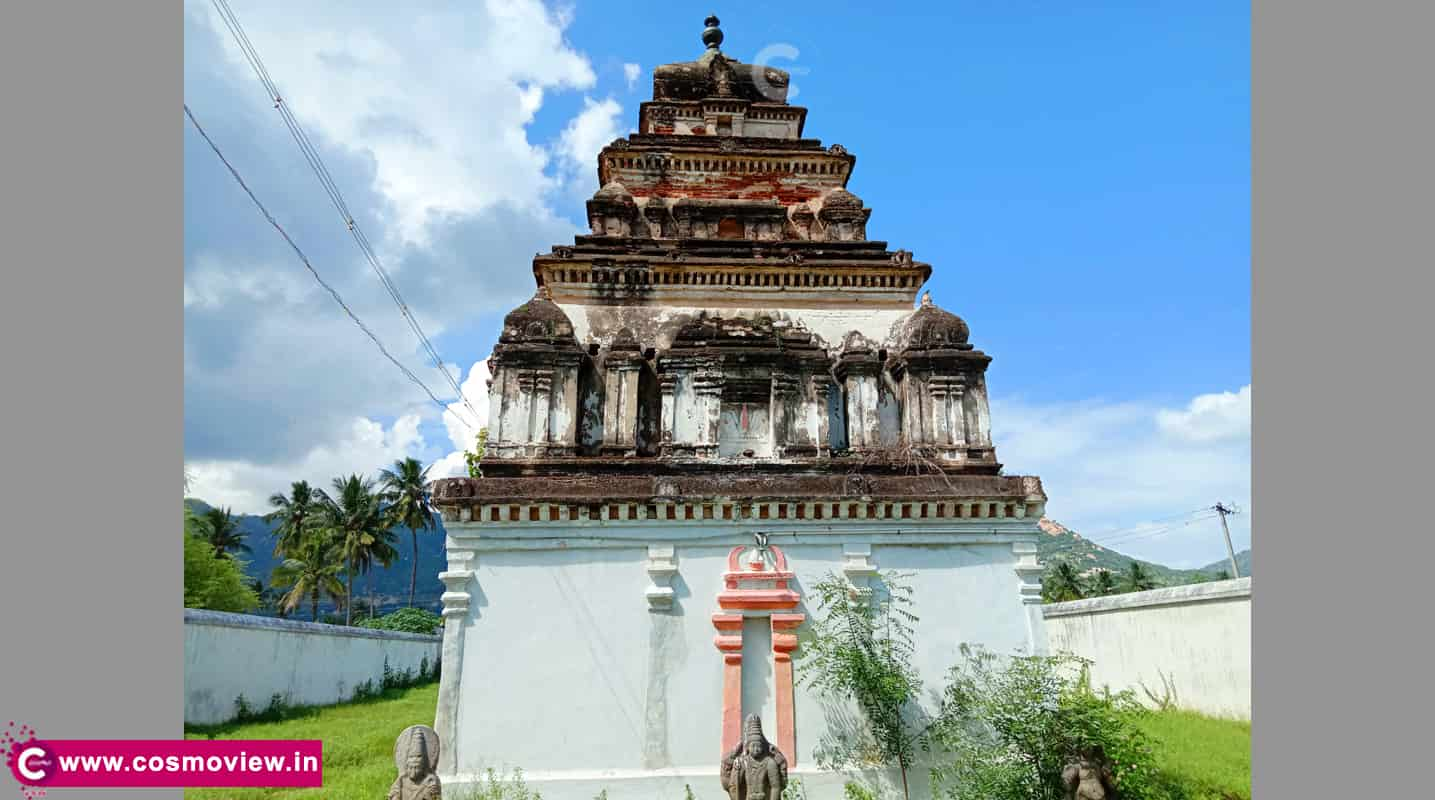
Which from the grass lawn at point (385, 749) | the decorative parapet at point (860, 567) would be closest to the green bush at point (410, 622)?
the grass lawn at point (385, 749)

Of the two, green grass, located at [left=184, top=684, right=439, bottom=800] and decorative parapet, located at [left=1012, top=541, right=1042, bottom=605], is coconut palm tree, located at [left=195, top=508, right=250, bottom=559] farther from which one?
decorative parapet, located at [left=1012, top=541, right=1042, bottom=605]

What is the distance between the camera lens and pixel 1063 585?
48250 millimetres

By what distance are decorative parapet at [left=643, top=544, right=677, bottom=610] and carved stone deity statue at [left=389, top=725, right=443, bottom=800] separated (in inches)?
125

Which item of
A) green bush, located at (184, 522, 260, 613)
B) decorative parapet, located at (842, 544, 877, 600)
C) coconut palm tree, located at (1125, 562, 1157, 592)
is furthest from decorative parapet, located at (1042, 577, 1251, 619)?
green bush, located at (184, 522, 260, 613)

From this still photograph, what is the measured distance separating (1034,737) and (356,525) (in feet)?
138

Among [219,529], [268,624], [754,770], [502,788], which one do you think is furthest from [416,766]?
[219,529]

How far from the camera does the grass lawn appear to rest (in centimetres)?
1083

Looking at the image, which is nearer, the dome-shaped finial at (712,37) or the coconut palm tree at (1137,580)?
the dome-shaped finial at (712,37)

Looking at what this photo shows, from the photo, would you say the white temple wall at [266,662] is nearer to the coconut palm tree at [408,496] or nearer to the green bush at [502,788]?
the green bush at [502,788]

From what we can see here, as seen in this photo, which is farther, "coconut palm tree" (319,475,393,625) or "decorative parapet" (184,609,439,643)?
"coconut palm tree" (319,475,393,625)

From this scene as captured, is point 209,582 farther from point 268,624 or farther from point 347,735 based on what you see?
point 347,735

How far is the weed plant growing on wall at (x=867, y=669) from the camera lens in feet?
31.2

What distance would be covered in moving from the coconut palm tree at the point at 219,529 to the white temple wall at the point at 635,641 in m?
39.6

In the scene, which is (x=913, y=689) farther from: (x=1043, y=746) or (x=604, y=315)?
(x=604, y=315)
